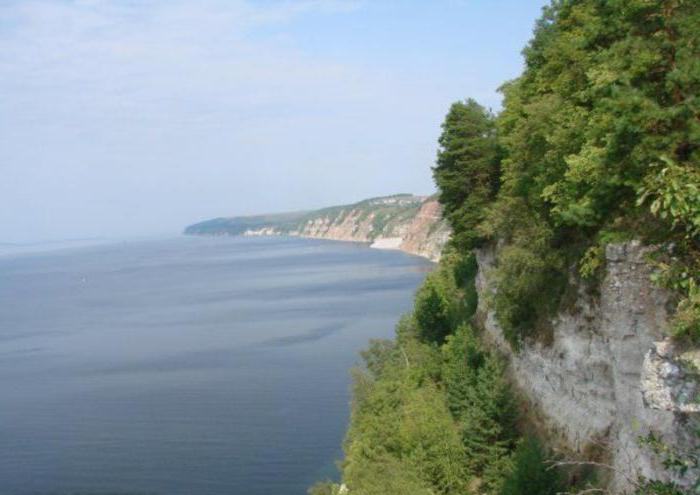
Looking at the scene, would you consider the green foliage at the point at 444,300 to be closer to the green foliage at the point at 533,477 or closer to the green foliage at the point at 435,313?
the green foliage at the point at 435,313

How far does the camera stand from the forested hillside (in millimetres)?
11844

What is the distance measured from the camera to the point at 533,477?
17.6 metres

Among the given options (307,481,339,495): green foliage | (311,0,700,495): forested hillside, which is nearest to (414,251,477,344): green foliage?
(311,0,700,495): forested hillside

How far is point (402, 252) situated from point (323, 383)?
13057 cm

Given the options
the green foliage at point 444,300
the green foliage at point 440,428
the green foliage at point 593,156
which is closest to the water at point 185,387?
the green foliage at point 440,428

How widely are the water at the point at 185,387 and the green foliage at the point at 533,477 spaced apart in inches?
736

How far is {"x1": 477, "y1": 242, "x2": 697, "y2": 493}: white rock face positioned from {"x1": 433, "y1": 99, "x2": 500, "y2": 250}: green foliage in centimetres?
853

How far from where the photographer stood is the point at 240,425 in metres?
43.5

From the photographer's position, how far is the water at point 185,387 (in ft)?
124

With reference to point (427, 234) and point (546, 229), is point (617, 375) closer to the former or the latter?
point (546, 229)

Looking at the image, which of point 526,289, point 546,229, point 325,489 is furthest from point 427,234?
point 546,229

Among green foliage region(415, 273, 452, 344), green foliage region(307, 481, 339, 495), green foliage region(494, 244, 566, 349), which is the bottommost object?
green foliage region(307, 481, 339, 495)

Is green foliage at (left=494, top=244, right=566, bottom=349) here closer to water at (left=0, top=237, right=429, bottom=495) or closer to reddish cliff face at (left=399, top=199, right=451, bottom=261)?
water at (left=0, top=237, right=429, bottom=495)

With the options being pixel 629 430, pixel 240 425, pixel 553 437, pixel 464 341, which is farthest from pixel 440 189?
pixel 240 425
